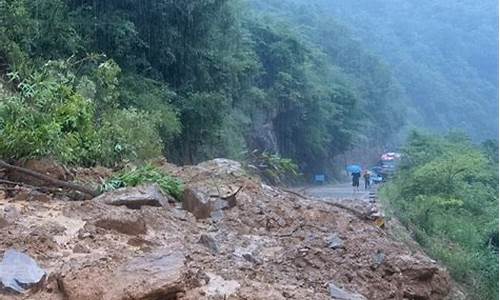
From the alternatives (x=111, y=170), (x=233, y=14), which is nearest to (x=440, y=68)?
(x=233, y=14)

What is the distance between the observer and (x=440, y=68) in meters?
21.8

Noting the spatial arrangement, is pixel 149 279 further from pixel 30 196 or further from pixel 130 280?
pixel 30 196

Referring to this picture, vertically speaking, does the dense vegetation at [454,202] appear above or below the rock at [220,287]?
below

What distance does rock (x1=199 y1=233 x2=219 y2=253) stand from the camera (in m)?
4.47

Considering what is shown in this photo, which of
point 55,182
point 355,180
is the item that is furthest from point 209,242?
point 355,180

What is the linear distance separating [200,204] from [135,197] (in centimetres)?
54

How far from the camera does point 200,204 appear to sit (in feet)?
17.8

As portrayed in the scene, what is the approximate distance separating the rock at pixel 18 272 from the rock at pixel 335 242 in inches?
88.1

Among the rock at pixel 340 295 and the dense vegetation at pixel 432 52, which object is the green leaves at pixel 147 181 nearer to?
the rock at pixel 340 295

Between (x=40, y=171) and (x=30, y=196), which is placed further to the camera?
(x=40, y=171)

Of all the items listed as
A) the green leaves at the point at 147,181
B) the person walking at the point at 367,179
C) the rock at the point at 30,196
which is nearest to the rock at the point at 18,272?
the rock at the point at 30,196

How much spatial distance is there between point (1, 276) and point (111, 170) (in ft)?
10.9

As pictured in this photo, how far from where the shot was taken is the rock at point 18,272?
10.4ft

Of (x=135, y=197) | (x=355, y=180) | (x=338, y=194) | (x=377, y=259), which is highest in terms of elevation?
→ (x=135, y=197)
